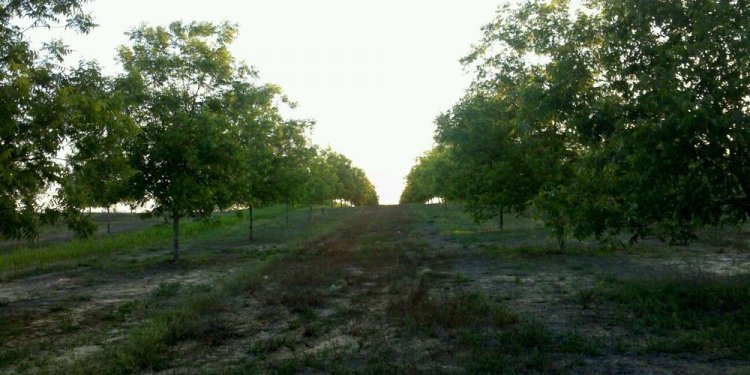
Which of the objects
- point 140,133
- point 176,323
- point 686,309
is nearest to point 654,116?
point 686,309

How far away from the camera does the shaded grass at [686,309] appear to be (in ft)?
27.5

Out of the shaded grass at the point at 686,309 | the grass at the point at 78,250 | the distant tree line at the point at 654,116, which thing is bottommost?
the shaded grass at the point at 686,309

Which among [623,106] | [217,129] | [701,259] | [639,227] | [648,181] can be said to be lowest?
[701,259]

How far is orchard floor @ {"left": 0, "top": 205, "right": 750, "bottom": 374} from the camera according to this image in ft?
25.8

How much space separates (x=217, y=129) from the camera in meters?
21.9

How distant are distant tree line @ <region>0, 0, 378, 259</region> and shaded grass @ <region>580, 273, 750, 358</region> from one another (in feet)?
38.9

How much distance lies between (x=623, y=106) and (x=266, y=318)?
847 centimetres

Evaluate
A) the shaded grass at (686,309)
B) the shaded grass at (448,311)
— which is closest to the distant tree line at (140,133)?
the shaded grass at (448,311)

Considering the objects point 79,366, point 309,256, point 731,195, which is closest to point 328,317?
point 79,366

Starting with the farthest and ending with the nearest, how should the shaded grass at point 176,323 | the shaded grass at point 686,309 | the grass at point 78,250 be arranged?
the grass at point 78,250 → the shaded grass at point 686,309 → the shaded grass at point 176,323

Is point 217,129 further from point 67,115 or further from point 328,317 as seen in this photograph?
point 328,317

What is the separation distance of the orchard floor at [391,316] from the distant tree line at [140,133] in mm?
2715

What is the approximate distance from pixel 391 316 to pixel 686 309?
5.76m

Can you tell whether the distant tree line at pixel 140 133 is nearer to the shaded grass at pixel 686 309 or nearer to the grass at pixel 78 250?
the grass at pixel 78 250
